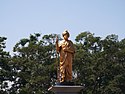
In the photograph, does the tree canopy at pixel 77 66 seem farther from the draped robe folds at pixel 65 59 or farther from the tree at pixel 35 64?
the draped robe folds at pixel 65 59

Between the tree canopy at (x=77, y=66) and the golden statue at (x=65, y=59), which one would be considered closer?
the golden statue at (x=65, y=59)

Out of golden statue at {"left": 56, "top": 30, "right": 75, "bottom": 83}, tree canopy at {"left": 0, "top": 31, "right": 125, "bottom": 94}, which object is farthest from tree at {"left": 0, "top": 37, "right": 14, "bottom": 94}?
golden statue at {"left": 56, "top": 30, "right": 75, "bottom": 83}

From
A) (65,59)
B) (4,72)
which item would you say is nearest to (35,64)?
(4,72)

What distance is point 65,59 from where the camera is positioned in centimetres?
1113

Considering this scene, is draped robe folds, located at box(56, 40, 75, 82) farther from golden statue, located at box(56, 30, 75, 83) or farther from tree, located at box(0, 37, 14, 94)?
tree, located at box(0, 37, 14, 94)

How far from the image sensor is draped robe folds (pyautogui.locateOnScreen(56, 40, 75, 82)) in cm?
1105

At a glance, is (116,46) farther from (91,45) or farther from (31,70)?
(31,70)

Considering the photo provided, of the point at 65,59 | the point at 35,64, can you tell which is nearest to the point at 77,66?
the point at 35,64

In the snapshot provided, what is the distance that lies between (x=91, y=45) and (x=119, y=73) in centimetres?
339

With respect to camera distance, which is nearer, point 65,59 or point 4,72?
point 65,59

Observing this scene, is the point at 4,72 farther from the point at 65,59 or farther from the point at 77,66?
the point at 65,59

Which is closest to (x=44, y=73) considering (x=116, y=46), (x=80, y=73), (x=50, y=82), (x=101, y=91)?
(x=50, y=82)

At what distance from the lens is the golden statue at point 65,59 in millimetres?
11047

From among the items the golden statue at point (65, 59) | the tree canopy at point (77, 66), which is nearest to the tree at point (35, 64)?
the tree canopy at point (77, 66)
